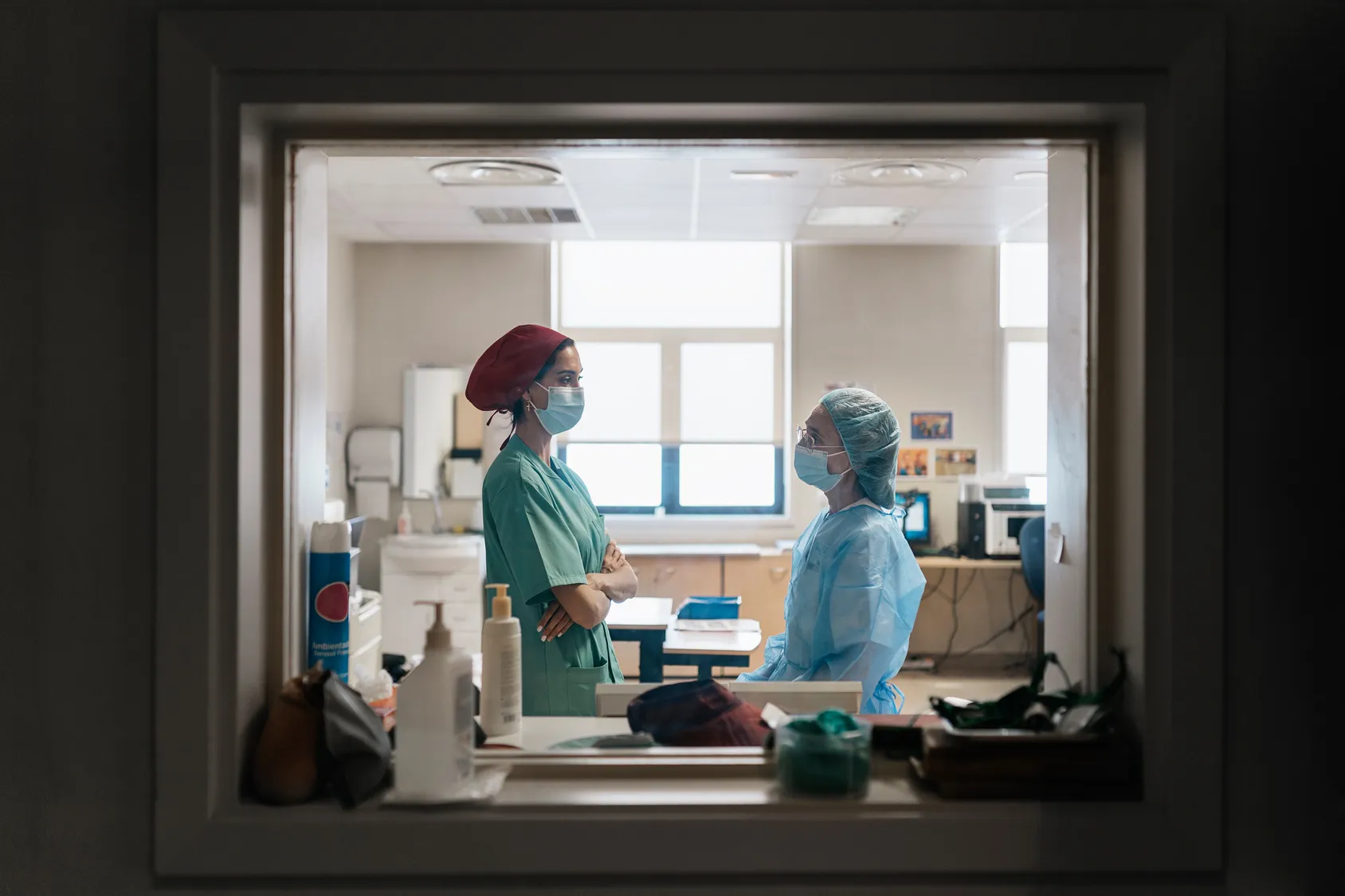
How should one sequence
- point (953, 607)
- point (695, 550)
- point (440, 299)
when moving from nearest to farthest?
point (953, 607) < point (695, 550) < point (440, 299)

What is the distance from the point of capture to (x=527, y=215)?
194 inches

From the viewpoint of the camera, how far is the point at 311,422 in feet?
4.26

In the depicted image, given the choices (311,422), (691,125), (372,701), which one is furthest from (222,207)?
(372,701)

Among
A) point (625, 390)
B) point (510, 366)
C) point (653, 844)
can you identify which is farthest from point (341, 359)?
point (653, 844)

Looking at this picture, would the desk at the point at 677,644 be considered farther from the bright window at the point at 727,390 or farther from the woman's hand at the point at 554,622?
the bright window at the point at 727,390

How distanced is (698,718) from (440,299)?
4848 mm

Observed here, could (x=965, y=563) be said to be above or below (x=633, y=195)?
below

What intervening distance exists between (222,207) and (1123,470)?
1.12 meters

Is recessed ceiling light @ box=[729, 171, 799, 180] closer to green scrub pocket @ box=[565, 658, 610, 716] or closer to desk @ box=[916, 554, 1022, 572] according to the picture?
desk @ box=[916, 554, 1022, 572]

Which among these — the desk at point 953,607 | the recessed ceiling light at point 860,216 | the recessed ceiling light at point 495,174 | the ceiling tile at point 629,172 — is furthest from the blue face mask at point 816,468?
the recessed ceiling light at point 860,216

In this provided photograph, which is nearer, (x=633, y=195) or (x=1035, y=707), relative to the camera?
(x=1035, y=707)

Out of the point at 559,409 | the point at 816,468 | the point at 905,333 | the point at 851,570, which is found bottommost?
the point at 851,570

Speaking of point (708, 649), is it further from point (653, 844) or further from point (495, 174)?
point (495, 174)

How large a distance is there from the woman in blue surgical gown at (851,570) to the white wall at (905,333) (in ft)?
10.7
